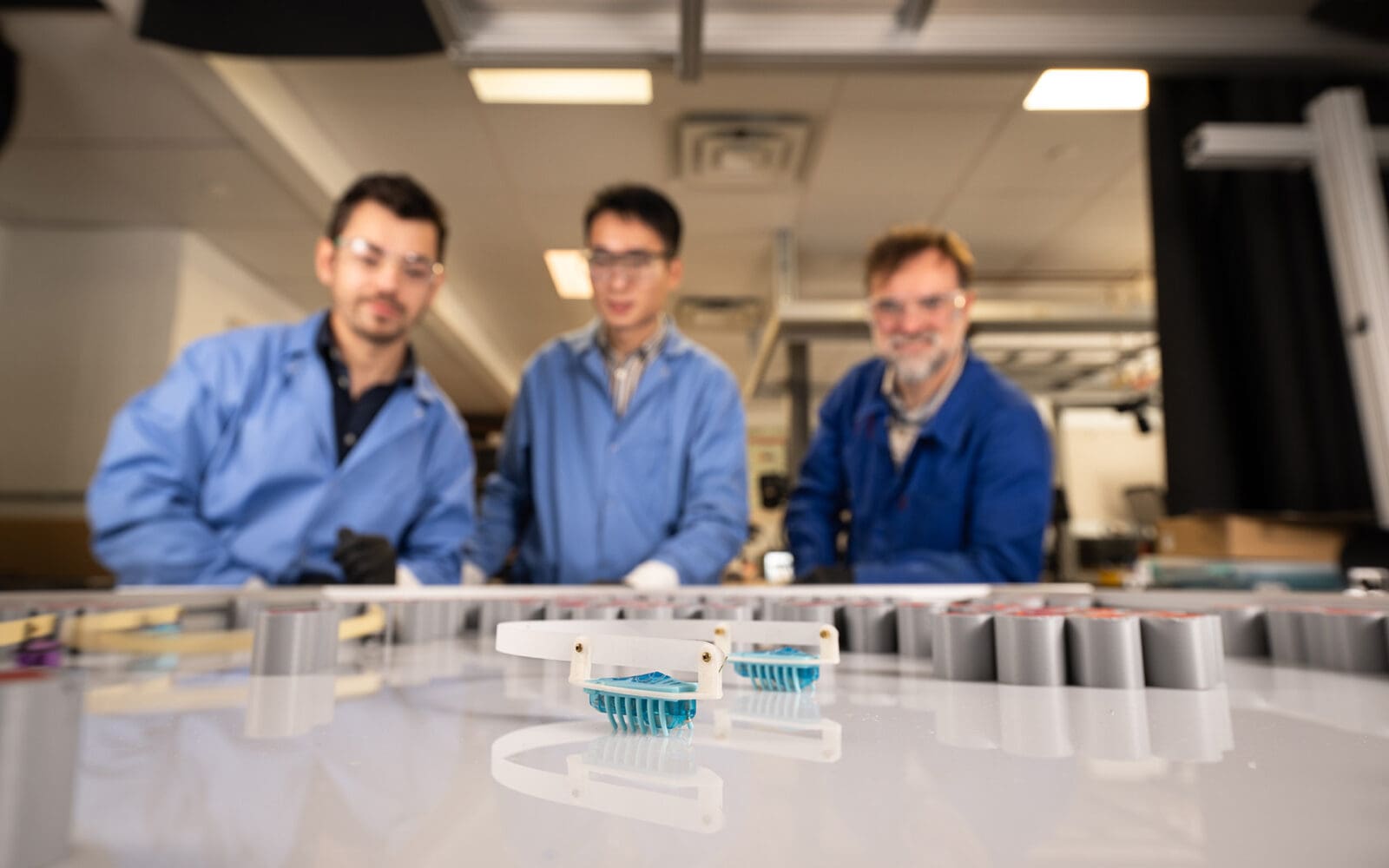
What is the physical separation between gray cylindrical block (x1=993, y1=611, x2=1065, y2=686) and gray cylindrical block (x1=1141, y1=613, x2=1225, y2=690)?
0.04 metres

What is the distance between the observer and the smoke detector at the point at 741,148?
2.83 meters

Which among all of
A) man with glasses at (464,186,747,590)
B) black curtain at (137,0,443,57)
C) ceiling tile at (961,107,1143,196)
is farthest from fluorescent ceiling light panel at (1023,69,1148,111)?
black curtain at (137,0,443,57)

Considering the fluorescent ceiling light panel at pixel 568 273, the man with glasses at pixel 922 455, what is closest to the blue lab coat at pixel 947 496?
the man with glasses at pixel 922 455

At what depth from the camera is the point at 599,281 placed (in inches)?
69.0

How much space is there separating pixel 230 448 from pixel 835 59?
1.46 m

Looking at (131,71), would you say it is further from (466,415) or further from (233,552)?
(466,415)

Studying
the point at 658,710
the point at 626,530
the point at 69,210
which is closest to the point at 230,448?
the point at 626,530

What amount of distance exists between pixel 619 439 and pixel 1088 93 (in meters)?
2.11

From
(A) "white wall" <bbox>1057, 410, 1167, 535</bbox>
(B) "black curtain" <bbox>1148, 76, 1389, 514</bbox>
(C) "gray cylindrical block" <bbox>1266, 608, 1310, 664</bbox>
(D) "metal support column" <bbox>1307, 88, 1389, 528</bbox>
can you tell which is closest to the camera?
(C) "gray cylindrical block" <bbox>1266, 608, 1310, 664</bbox>

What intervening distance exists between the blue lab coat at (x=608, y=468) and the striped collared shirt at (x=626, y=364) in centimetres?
3

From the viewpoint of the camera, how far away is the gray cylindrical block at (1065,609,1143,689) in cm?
38

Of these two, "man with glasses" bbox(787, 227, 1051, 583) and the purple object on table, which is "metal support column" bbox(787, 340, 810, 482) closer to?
"man with glasses" bbox(787, 227, 1051, 583)

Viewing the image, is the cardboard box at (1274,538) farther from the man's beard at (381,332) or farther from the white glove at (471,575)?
the man's beard at (381,332)

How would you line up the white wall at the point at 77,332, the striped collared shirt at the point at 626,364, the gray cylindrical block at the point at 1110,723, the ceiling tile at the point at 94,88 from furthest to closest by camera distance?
1. the white wall at the point at 77,332
2. the ceiling tile at the point at 94,88
3. the striped collared shirt at the point at 626,364
4. the gray cylindrical block at the point at 1110,723
